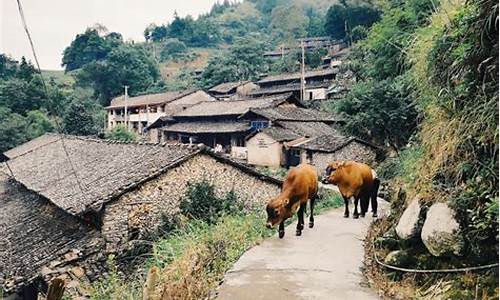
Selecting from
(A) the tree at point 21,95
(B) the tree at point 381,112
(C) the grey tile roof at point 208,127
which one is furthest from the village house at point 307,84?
(B) the tree at point 381,112

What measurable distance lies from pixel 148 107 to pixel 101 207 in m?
34.6

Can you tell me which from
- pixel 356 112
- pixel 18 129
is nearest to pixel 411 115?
pixel 356 112

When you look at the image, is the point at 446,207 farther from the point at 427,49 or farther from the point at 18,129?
the point at 18,129

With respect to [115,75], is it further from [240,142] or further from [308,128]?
[308,128]

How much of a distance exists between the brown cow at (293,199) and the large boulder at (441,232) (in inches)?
131

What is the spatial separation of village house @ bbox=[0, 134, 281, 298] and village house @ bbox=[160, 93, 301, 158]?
15486 millimetres

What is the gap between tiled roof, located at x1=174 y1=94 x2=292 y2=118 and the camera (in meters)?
33.9

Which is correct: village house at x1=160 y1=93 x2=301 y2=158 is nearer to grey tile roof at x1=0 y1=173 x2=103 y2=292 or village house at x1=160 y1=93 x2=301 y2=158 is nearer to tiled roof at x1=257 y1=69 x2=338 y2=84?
tiled roof at x1=257 y1=69 x2=338 y2=84

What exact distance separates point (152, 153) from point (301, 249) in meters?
9.36

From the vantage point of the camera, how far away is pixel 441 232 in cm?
468

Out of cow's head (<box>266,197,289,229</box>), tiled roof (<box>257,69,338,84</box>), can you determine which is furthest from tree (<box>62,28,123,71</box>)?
cow's head (<box>266,197,289,229</box>)

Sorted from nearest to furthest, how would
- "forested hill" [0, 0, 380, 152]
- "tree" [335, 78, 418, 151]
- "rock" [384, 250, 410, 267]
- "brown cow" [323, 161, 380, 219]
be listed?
1. "rock" [384, 250, 410, 267]
2. "brown cow" [323, 161, 380, 219]
3. "tree" [335, 78, 418, 151]
4. "forested hill" [0, 0, 380, 152]

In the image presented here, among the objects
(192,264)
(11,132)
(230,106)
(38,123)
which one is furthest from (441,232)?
(38,123)

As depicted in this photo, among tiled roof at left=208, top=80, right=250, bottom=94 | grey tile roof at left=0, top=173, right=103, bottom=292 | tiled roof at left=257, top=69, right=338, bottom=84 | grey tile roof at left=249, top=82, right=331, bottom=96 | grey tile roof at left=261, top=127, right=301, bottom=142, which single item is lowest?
grey tile roof at left=0, top=173, right=103, bottom=292
